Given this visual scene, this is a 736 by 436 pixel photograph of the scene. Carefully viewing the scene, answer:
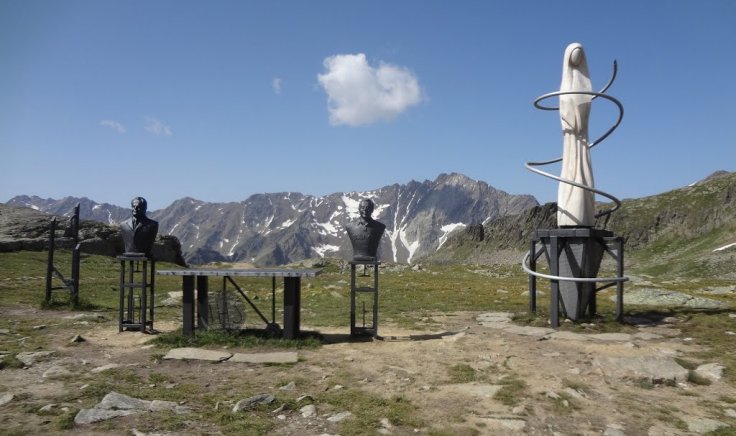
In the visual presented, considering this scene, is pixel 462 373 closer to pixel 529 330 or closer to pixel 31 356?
pixel 529 330

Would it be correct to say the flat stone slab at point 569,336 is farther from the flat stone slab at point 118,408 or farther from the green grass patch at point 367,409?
the flat stone slab at point 118,408

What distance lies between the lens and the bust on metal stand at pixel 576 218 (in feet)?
66.9

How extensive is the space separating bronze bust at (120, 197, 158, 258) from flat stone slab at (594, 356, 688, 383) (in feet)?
52.3

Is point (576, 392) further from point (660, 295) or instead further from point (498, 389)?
point (660, 295)

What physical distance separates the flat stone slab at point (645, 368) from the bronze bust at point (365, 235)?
7.64 metres

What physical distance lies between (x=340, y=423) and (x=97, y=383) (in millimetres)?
6093

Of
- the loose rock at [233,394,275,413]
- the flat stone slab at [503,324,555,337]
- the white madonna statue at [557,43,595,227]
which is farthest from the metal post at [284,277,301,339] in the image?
the white madonna statue at [557,43,595,227]

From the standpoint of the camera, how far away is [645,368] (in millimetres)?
12477

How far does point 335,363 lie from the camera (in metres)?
13.8

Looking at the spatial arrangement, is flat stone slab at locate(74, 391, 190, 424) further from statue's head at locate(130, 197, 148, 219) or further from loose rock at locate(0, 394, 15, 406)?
statue's head at locate(130, 197, 148, 219)

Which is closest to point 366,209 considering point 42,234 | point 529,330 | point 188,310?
point 188,310

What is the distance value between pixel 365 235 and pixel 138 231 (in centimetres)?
881

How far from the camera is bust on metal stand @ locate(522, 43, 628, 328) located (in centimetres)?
2039

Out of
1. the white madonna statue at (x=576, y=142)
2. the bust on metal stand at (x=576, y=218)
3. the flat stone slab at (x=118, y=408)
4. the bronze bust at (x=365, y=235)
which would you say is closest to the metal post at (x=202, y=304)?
the bronze bust at (x=365, y=235)
